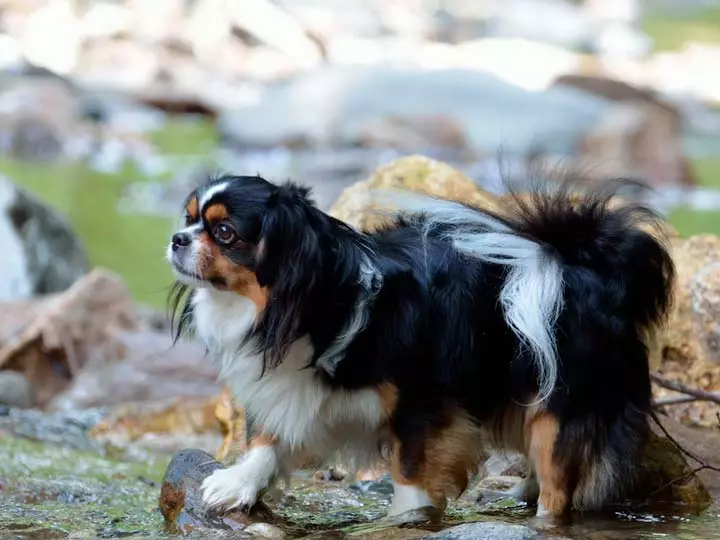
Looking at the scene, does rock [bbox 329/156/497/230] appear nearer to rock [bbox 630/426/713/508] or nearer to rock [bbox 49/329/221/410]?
rock [bbox 630/426/713/508]

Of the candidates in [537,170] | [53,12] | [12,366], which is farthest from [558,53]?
[537,170]

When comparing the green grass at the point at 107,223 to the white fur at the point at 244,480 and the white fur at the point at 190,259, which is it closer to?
the white fur at the point at 244,480

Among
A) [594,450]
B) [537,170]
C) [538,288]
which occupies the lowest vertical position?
[594,450]

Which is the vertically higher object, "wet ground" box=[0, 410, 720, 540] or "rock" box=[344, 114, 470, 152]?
"rock" box=[344, 114, 470, 152]

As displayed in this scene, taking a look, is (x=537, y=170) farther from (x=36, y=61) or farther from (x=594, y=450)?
(x=36, y=61)

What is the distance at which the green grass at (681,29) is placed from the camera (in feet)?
105

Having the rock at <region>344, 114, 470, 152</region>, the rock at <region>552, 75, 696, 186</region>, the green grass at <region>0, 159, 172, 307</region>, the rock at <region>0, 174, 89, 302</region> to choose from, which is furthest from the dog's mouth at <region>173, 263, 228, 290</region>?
the rock at <region>344, 114, 470, 152</region>

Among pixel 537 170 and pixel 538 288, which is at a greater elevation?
pixel 537 170

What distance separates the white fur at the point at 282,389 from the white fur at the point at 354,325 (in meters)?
0.06

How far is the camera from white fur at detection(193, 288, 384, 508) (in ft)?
12.1

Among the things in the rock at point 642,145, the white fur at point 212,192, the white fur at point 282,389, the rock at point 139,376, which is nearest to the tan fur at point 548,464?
the white fur at point 282,389

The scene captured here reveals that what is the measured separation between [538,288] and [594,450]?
1.90 ft

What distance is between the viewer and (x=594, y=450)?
12.7 feet

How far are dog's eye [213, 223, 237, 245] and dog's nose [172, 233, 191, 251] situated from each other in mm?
86
